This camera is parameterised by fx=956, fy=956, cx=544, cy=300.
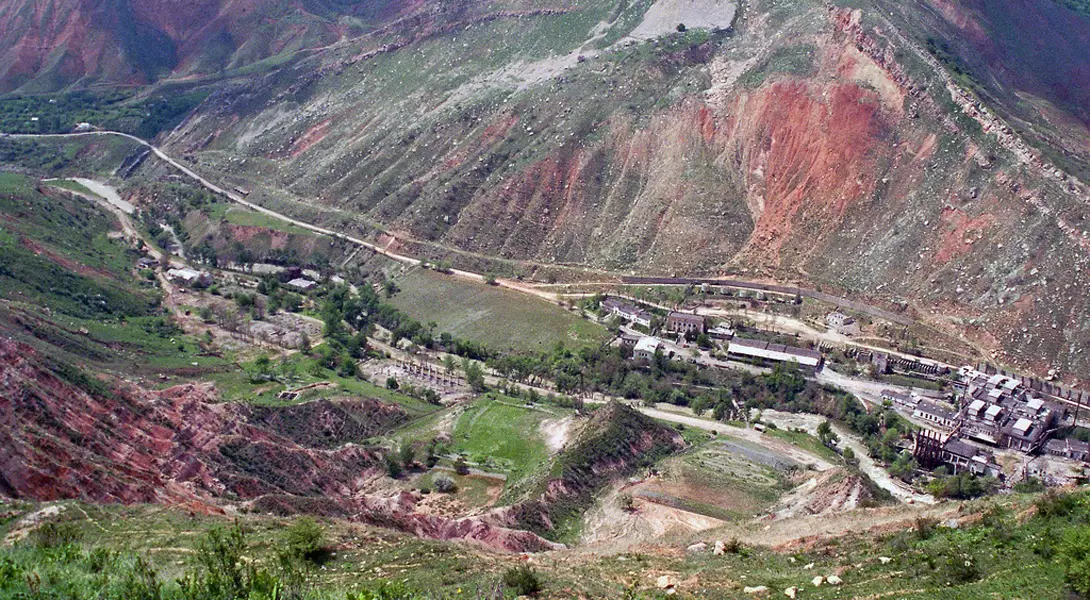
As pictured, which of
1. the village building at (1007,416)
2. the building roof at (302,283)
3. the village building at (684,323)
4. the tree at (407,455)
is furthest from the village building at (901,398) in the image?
the building roof at (302,283)

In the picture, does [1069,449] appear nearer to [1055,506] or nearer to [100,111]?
[1055,506]

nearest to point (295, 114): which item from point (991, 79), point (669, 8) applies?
point (669, 8)

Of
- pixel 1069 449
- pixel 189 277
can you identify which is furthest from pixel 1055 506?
pixel 189 277

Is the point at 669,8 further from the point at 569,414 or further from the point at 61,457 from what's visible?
the point at 61,457

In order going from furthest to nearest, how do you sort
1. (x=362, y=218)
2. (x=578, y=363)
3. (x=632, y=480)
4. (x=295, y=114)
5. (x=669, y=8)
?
(x=295, y=114) < (x=669, y=8) < (x=362, y=218) < (x=578, y=363) < (x=632, y=480)

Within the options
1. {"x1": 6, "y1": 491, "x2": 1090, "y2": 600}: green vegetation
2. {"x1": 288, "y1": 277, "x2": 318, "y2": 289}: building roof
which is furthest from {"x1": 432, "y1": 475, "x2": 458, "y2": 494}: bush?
{"x1": 288, "y1": 277, "x2": 318, "y2": 289}: building roof

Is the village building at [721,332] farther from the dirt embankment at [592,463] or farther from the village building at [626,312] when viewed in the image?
the dirt embankment at [592,463]

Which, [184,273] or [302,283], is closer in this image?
[302,283]
